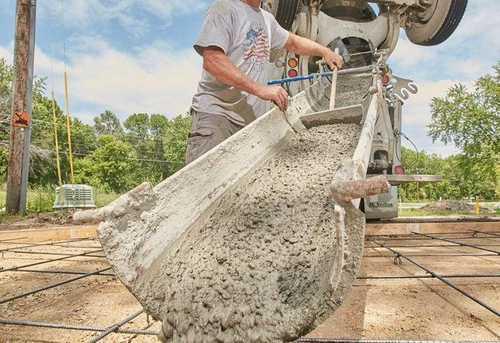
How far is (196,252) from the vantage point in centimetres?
143

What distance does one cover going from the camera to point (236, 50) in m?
2.10

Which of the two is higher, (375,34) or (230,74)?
(375,34)

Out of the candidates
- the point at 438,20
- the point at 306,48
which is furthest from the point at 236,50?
the point at 438,20

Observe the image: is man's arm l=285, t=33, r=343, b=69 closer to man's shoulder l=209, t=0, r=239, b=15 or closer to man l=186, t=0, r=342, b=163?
man l=186, t=0, r=342, b=163

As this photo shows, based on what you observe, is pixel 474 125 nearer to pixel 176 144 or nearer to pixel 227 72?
pixel 227 72

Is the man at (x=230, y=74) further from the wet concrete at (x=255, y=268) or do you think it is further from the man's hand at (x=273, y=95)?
the wet concrete at (x=255, y=268)

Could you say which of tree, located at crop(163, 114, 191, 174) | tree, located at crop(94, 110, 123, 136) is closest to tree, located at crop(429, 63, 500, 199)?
tree, located at crop(163, 114, 191, 174)

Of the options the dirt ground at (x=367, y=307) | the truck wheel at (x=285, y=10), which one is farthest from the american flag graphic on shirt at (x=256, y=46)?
the truck wheel at (x=285, y=10)

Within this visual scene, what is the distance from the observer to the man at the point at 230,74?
192 centimetres

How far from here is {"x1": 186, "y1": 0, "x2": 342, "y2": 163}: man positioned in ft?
6.30

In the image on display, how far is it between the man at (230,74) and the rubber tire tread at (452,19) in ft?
9.66

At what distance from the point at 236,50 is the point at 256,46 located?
0.45 feet

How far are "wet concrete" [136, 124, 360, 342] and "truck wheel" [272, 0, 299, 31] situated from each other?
2.25 m

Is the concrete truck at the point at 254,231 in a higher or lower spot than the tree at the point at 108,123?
lower
